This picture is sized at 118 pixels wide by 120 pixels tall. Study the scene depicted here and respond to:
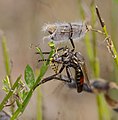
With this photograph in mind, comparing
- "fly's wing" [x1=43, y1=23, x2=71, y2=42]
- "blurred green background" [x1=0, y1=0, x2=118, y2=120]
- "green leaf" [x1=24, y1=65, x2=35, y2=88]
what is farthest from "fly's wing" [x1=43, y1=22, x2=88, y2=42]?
"blurred green background" [x1=0, y1=0, x2=118, y2=120]

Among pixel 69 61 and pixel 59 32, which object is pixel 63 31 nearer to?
pixel 59 32

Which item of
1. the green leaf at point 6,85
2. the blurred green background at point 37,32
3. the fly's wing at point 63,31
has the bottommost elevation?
the blurred green background at point 37,32

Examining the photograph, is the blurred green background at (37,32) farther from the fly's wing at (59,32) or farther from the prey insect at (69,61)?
the fly's wing at (59,32)

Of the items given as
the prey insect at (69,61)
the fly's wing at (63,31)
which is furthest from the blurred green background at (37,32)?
the fly's wing at (63,31)

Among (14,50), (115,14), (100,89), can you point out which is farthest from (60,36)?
(14,50)

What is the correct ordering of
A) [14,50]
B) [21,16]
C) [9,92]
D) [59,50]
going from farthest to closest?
[21,16], [14,50], [59,50], [9,92]

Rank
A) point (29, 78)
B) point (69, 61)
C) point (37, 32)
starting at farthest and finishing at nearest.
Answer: point (37, 32)
point (69, 61)
point (29, 78)

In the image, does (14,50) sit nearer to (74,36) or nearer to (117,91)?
(117,91)

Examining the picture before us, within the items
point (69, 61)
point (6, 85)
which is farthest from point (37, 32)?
point (6, 85)

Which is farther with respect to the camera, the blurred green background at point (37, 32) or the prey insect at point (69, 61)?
the blurred green background at point (37, 32)

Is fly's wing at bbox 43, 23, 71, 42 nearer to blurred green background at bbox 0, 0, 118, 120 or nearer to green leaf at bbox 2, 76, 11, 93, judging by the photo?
green leaf at bbox 2, 76, 11, 93

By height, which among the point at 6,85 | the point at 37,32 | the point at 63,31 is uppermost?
the point at 63,31
